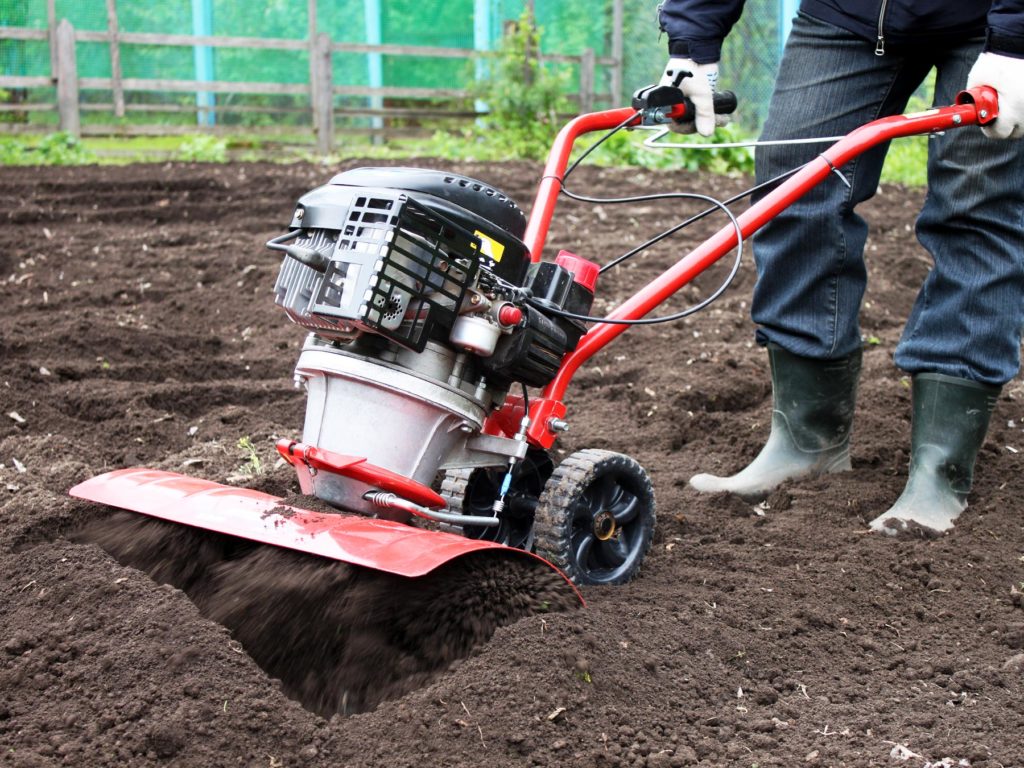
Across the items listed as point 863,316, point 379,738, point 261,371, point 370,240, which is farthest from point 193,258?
point 379,738

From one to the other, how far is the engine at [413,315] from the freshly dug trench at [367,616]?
0.81 feet

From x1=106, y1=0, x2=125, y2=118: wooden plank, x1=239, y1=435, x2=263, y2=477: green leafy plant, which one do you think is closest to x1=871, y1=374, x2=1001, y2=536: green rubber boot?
x1=239, y1=435, x2=263, y2=477: green leafy plant

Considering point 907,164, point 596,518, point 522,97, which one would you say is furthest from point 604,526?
point 522,97

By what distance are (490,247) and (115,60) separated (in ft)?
33.6

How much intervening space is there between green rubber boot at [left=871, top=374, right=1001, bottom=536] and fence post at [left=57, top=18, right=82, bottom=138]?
382 inches

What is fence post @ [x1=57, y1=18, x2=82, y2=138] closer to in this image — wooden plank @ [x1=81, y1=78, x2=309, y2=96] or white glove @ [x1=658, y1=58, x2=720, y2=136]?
wooden plank @ [x1=81, y1=78, x2=309, y2=96]

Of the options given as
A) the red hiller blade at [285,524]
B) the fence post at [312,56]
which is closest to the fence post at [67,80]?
the fence post at [312,56]

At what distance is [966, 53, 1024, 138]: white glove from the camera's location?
2.36 meters

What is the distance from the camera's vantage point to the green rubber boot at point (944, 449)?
2.81 m

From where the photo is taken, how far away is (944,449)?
285cm

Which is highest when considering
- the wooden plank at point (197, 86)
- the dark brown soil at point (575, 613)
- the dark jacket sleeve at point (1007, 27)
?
the wooden plank at point (197, 86)

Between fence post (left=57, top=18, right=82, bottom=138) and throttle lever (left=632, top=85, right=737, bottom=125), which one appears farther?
fence post (left=57, top=18, right=82, bottom=138)

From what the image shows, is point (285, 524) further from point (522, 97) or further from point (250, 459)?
point (522, 97)

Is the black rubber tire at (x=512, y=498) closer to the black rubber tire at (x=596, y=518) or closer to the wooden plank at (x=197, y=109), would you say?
the black rubber tire at (x=596, y=518)
